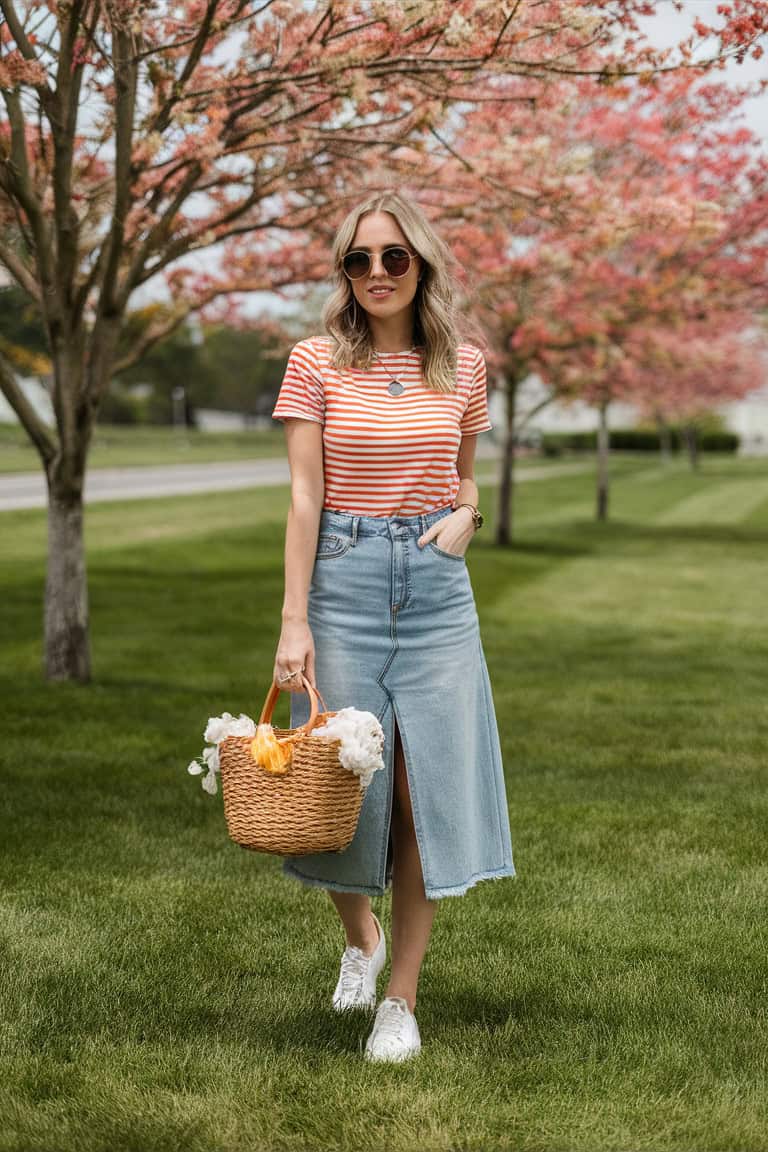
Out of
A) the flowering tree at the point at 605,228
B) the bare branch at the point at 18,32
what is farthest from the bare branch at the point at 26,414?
the flowering tree at the point at 605,228

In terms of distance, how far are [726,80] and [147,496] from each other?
19.5 m

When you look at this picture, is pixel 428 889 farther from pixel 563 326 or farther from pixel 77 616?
pixel 563 326

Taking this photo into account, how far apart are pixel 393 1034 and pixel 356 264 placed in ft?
6.35

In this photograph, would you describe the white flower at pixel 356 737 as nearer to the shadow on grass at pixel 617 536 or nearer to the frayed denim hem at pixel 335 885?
the frayed denim hem at pixel 335 885

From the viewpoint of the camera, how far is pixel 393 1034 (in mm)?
Answer: 3498

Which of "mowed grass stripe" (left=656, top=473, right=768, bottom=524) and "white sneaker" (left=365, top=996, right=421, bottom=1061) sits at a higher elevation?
"white sneaker" (left=365, top=996, right=421, bottom=1061)

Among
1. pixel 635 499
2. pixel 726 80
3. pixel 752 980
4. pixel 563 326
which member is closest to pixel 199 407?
pixel 635 499

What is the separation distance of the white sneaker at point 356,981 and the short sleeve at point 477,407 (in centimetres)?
148

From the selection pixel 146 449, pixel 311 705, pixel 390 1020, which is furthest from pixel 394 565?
pixel 146 449

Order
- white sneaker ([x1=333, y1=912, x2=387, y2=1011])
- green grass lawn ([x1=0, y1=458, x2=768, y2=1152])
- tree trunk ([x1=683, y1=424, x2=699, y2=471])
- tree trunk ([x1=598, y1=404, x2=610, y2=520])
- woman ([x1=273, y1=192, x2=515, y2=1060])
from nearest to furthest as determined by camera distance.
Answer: green grass lawn ([x1=0, y1=458, x2=768, y2=1152]), woman ([x1=273, y1=192, x2=515, y2=1060]), white sneaker ([x1=333, y1=912, x2=387, y2=1011]), tree trunk ([x1=598, y1=404, x2=610, y2=520]), tree trunk ([x1=683, y1=424, x2=699, y2=471])

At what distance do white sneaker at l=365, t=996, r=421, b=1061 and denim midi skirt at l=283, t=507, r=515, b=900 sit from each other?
0.29 metres

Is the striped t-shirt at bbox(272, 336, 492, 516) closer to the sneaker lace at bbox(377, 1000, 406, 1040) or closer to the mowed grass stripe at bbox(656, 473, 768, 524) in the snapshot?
the sneaker lace at bbox(377, 1000, 406, 1040)

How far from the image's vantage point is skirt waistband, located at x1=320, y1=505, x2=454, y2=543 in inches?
136

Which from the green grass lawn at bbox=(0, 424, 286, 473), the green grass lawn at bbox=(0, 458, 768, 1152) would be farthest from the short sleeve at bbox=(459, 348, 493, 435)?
the green grass lawn at bbox=(0, 424, 286, 473)
